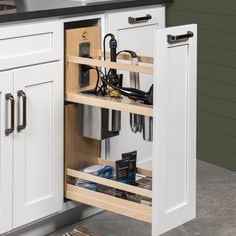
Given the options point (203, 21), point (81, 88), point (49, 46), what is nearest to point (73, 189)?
point (81, 88)

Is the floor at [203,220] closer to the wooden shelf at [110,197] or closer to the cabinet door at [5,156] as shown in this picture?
the wooden shelf at [110,197]

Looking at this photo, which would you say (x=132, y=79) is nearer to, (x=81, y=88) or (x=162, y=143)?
(x=81, y=88)

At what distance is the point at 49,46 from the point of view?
2.81 metres

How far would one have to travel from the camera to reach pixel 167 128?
2.57 m

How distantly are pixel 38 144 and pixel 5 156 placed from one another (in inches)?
7.1

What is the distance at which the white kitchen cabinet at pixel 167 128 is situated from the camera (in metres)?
2.51

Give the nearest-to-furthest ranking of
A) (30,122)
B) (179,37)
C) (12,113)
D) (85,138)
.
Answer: (179,37) → (12,113) → (30,122) → (85,138)

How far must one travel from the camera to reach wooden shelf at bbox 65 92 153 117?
2.60 metres

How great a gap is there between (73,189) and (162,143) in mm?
581

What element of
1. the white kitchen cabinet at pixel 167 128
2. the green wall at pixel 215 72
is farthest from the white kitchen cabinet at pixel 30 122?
the green wall at pixel 215 72

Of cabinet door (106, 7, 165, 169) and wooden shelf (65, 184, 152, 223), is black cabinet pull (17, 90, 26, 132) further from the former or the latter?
cabinet door (106, 7, 165, 169)

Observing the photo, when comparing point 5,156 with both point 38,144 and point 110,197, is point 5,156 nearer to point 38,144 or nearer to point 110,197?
point 38,144

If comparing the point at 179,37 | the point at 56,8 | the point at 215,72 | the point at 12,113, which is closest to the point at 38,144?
the point at 12,113

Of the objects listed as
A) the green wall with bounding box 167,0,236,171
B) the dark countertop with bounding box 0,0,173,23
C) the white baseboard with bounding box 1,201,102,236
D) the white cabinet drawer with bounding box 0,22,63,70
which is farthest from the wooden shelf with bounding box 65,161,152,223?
the green wall with bounding box 167,0,236,171
